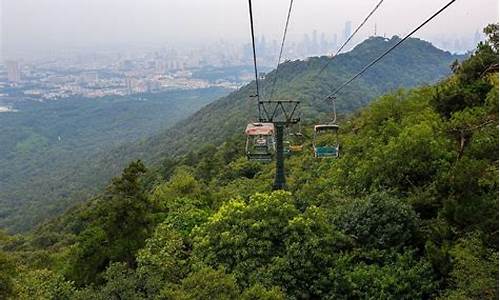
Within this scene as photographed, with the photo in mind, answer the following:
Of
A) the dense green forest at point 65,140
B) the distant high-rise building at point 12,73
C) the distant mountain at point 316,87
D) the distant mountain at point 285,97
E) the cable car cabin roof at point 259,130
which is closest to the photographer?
the cable car cabin roof at point 259,130

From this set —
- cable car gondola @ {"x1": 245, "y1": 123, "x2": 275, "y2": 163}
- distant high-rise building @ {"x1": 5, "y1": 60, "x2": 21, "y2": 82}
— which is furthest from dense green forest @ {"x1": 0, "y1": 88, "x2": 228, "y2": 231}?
cable car gondola @ {"x1": 245, "y1": 123, "x2": 275, "y2": 163}

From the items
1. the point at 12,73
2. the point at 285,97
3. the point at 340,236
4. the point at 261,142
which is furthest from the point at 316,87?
the point at 12,73

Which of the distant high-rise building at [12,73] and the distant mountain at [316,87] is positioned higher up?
the distant high-rise building at [12,73]

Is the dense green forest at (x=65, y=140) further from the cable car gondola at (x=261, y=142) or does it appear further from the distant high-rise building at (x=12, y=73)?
the cable car gondola at (x=261, y=142)

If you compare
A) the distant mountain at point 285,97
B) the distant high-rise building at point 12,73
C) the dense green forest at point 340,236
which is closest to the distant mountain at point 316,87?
the distant mountain at point 285,97

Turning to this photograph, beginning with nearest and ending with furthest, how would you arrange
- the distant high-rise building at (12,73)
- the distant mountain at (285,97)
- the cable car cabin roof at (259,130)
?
the cable car cabin roof at (259,130) < the distant mountain at (285,97) < the distant high-rise building at (12,73)

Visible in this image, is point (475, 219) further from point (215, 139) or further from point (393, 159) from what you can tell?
point (215, 139)
